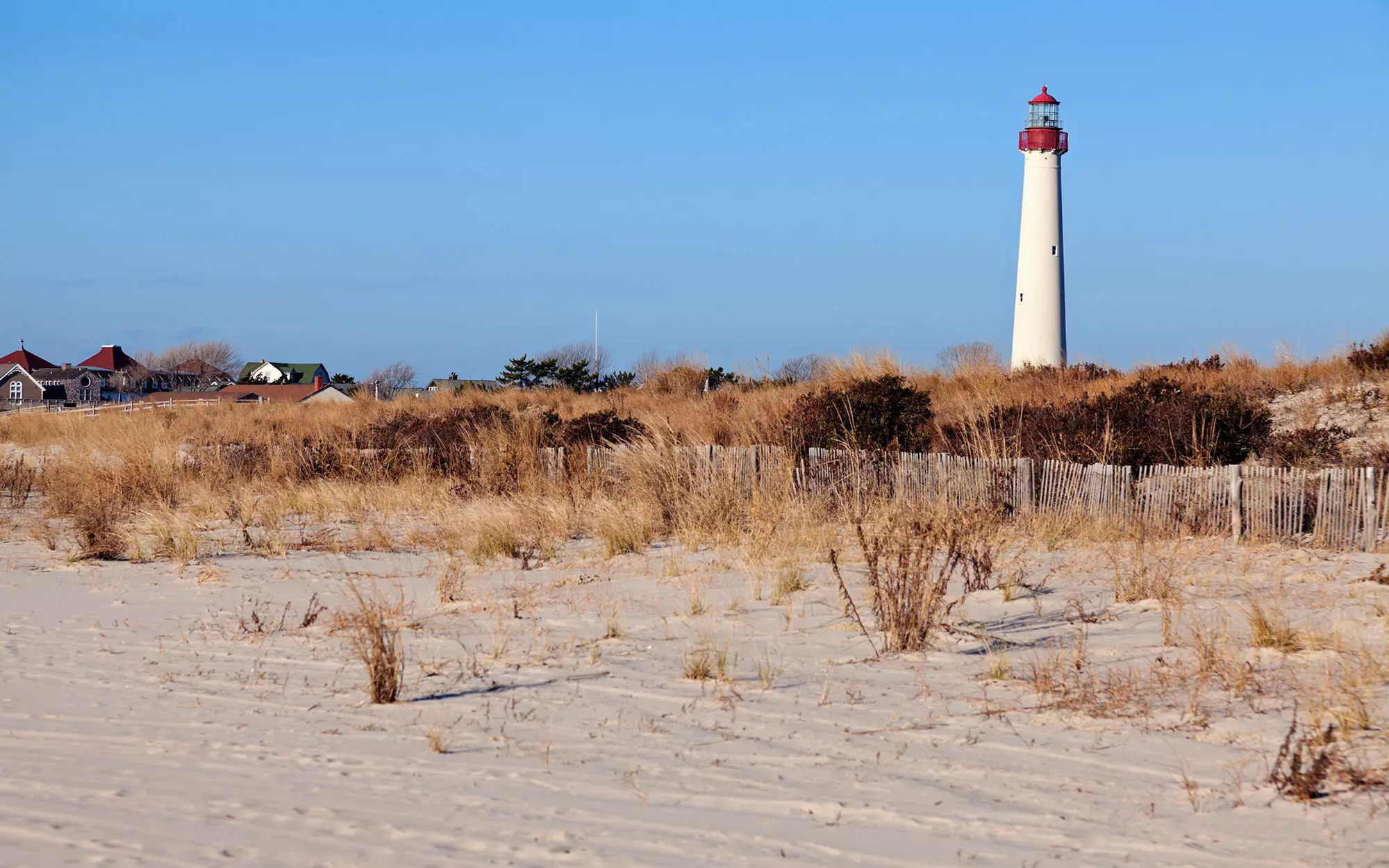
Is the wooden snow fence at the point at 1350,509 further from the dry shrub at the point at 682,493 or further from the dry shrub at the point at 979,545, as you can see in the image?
the dry shrub at the point at 682,493

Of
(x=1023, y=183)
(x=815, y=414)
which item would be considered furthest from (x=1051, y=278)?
(x=815, y=414)

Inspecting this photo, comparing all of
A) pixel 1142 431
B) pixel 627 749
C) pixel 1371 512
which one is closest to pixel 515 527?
pixel 627 749

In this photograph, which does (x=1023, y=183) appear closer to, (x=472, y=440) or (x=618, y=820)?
(x=472, y=440)

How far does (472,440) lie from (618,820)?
479 inches

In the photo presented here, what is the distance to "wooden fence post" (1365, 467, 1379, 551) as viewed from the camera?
369 inches

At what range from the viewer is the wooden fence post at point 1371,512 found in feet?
30.8

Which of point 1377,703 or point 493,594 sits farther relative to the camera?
point 493,594

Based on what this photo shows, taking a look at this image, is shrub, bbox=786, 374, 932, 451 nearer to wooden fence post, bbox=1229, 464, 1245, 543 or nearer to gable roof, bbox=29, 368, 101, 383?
wooden fence post, bbox=1229, 464, 1245, 543

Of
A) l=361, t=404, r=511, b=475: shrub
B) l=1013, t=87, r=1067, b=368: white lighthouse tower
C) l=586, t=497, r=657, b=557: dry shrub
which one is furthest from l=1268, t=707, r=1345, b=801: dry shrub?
l=1013, t=87, r=1067, b=368: white lighthouse tower

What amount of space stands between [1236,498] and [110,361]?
7562 cm

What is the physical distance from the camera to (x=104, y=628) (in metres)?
7.23

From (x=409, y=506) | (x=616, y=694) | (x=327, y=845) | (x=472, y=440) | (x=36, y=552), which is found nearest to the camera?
(x=327, y=845)

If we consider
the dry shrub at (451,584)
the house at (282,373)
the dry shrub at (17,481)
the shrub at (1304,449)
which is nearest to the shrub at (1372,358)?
the shrub at (1304,449)

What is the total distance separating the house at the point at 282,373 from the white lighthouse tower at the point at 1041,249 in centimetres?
5401
